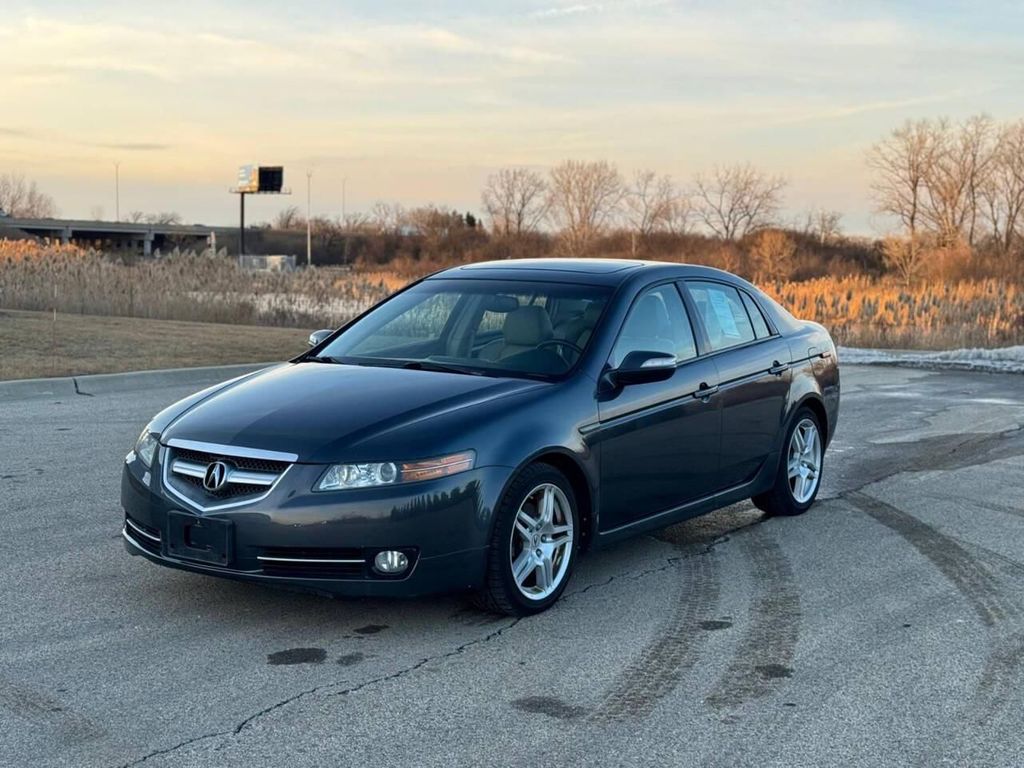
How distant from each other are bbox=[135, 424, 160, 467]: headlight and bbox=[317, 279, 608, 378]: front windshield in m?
1.19

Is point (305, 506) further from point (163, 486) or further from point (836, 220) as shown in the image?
point (836, 220)

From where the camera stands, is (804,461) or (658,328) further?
(804,461)

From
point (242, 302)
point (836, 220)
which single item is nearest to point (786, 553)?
point (242, 302)

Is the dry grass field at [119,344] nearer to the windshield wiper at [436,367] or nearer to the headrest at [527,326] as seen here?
the windshield wiper at [436,367]

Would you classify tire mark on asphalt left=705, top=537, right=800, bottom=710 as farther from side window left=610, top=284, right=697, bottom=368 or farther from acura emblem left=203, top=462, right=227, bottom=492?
acura emblem left=203, top=462, right=227, bottom=492

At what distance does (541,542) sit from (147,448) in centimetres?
182

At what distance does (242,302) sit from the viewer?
916 inches

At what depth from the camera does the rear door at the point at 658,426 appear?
19.6 feet

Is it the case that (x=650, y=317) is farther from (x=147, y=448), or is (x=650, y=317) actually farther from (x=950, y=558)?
(x=147, y=448)

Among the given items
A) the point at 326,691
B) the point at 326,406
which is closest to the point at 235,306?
the point at 326,406

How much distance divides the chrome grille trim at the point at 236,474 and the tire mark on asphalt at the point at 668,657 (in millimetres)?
1614

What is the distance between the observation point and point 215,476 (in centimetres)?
516

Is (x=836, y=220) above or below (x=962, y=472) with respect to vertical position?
above

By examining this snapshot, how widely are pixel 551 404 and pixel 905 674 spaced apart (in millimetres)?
1876
